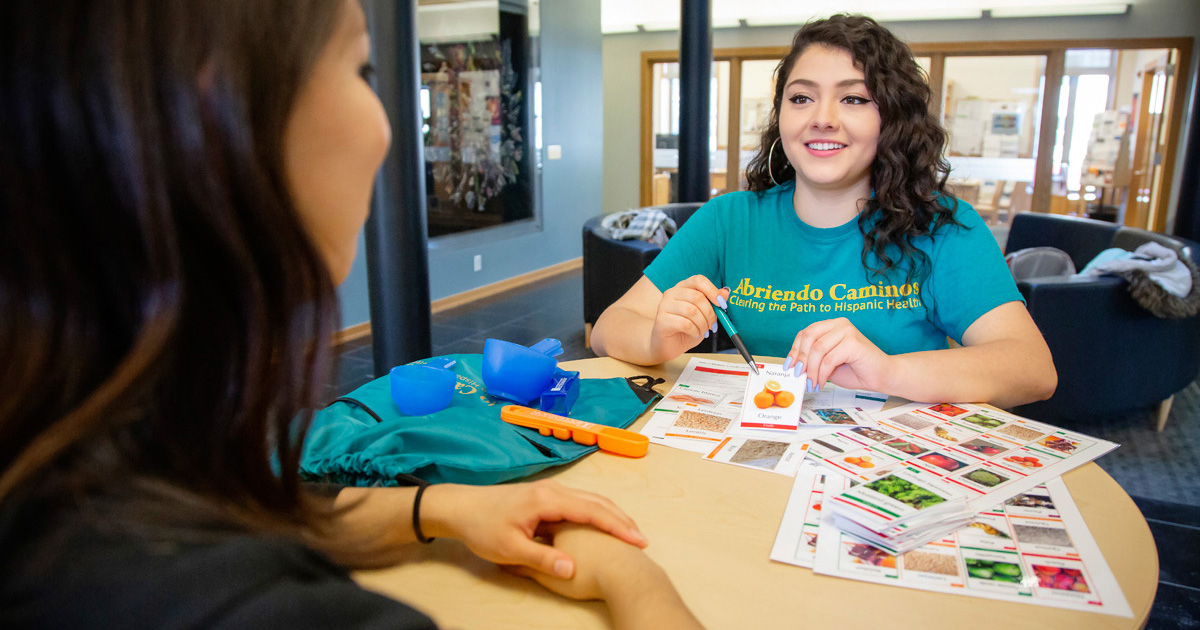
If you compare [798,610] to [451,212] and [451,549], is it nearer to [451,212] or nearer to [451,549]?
[451,549]

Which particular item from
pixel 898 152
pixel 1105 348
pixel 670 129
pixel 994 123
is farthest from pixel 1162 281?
pixel 670 129

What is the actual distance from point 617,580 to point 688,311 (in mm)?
801

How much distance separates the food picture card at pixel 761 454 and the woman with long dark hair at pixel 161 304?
746 mm

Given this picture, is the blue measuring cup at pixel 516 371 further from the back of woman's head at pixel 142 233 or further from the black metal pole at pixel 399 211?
the black metal pole at pixel 399 211

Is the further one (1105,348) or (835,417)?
(1105,348)

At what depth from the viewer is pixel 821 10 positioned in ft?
29.2

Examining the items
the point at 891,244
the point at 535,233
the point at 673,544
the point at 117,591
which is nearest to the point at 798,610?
the point at 673,544

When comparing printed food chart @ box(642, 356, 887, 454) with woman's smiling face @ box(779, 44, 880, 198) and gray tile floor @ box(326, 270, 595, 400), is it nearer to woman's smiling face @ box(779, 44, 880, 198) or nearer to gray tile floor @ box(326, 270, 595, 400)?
woman's smiling face @ box(779, 44, 880, 198)

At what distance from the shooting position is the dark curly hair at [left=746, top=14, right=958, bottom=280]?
1.70 meters

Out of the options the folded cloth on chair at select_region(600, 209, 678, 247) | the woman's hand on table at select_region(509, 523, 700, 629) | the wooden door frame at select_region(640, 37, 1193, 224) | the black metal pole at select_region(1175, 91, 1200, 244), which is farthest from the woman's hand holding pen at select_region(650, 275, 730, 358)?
the wooden door frame at select_region(640, 37, 1193, 224)

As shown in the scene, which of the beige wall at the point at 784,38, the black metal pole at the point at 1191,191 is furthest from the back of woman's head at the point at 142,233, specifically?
the beige wall at the point at 784,38

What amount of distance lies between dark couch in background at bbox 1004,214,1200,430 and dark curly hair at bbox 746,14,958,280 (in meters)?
1.99

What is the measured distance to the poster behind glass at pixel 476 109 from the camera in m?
5.96

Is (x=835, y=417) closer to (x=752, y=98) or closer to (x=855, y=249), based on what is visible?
(x=855, y=249)
